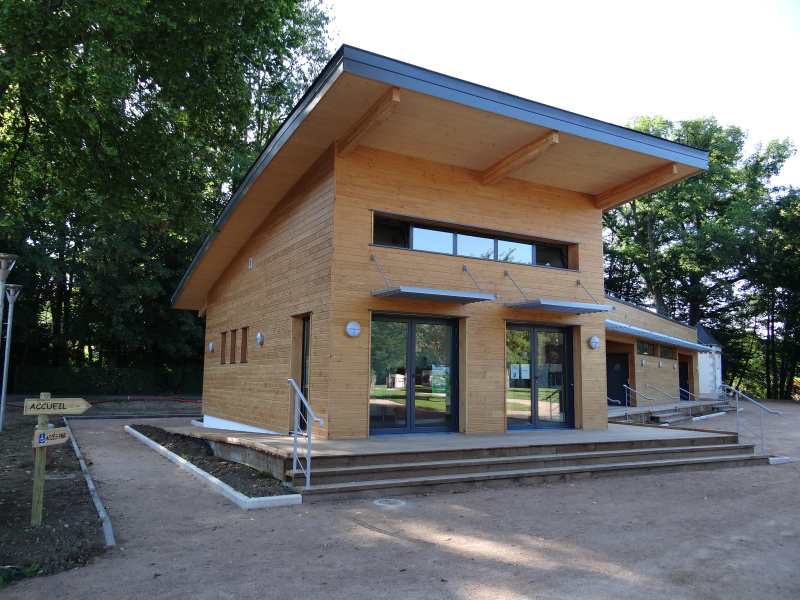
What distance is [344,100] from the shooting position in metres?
7.57

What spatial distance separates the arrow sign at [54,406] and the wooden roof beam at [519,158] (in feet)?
23.7

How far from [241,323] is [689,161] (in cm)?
982

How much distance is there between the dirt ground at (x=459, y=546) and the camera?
150 inches

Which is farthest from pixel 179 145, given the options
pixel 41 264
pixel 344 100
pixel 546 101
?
pixel 41 264

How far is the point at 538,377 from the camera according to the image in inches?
411

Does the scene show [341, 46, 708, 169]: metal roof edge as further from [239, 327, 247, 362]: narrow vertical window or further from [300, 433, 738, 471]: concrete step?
[239, 327, 247, 362]: narrow vertical window

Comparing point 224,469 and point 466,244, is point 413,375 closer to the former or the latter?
point 466,244

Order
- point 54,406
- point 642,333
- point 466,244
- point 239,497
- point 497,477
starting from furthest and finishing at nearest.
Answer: point 642,333 → point 466,244 → point 497,477 → point 239,497 → point 54,406

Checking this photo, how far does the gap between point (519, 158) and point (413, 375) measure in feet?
13.4

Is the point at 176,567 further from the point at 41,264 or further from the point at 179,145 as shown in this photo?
the point at 41,264

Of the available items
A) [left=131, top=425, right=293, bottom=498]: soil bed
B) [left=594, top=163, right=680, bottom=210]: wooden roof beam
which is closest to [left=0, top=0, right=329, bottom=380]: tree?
[left=131, top=425, right=293, bottom=498]: soil bed

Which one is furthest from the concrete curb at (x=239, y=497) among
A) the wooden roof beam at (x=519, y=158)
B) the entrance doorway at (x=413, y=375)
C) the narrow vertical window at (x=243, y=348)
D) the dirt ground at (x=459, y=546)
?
the wooden roof beam at (x=519, y=158)

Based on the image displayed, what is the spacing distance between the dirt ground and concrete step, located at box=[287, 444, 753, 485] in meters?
0.45

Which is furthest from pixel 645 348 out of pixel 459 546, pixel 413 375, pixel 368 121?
pixel 459 546
